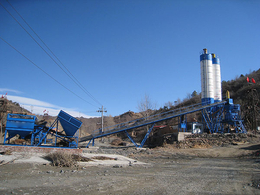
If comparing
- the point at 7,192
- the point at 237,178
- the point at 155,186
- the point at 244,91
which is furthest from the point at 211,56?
the point at 7,192

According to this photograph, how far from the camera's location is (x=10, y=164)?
11906mm

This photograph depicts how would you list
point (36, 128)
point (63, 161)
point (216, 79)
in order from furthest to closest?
1. point (216, 79)
2. point (36, 128)
3. point (63, 161)

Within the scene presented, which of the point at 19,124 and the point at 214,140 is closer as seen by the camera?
the point at 19,124

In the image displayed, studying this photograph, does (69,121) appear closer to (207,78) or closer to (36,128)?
(36,128)

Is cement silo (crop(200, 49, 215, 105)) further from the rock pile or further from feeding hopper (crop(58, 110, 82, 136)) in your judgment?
feeding hopper (crop(58, 110, 82, 136))

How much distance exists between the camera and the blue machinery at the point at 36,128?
17.1 meters

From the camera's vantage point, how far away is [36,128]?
60.2 feet

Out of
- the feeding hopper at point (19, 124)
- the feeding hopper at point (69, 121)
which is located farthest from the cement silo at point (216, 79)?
the feeding hopper at point (19, 124)

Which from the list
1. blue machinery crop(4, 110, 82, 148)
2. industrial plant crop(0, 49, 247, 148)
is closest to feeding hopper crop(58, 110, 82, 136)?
→ blue machinery crop(4, 110, 82, 148)

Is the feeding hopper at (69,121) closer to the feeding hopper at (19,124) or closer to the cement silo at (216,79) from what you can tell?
the feeding hopper at (19,124)

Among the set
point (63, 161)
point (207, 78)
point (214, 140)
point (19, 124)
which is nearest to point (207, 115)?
point (214, 140)

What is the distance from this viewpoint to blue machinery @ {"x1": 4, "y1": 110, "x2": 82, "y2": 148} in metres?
17.1

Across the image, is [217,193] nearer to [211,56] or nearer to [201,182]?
[201,182]

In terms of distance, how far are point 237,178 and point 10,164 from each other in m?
12.1
